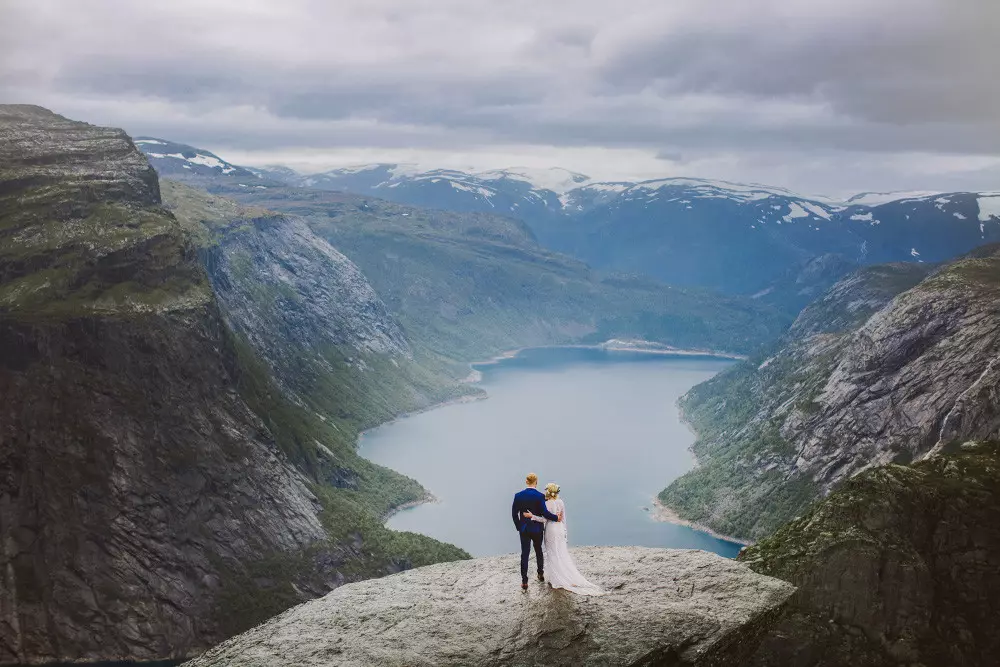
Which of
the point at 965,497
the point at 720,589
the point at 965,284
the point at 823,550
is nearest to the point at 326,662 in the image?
the point at 720,589

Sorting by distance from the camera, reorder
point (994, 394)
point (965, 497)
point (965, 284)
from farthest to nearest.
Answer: point (965, 284) → point (994, 394) → point (965, 497)

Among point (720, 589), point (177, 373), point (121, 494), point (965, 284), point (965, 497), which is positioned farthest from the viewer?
point (965, 284)

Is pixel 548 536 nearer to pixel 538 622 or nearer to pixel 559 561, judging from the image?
pixel 559 561

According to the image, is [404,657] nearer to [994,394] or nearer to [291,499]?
[994,394]

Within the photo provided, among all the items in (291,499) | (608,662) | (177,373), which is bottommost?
(291,499)

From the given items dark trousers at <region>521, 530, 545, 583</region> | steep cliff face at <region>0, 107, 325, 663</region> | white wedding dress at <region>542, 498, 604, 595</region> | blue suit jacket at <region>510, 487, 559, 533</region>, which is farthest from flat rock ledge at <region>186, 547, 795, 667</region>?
steep cliff face at <region>0, 107, 325, 663</region>

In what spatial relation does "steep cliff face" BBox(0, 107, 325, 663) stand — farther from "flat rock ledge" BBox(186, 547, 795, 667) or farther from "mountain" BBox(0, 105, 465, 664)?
"flat rock ledge" BBox(186, 547, 795, 667)

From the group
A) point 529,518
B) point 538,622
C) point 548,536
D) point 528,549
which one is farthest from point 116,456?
point 538,622
